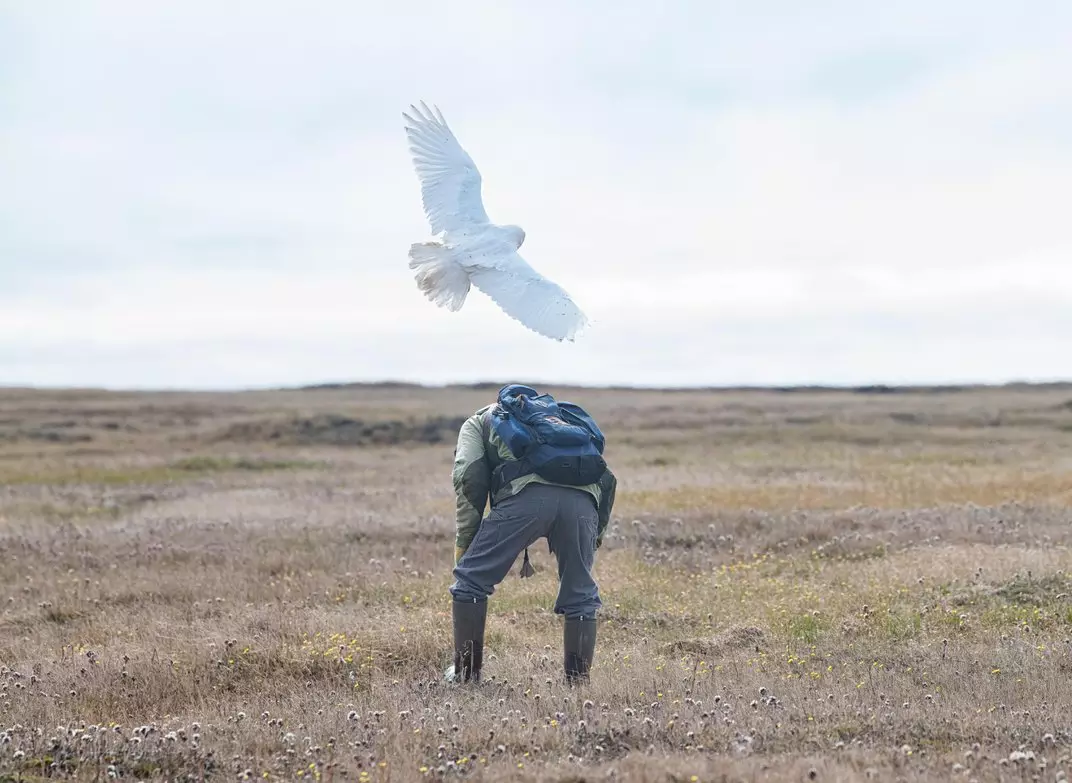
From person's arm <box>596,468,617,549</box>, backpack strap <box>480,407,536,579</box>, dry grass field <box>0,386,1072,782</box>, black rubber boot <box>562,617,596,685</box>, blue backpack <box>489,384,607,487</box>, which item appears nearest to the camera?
dry grass field <box>0,386,1072,782</box>

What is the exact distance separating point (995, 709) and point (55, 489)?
19.6 metres

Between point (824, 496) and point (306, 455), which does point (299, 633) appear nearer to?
point (824, 496)

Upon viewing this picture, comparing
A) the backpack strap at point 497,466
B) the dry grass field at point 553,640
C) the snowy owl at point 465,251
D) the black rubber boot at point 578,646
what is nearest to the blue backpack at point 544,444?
the backpack strap at point 497,466

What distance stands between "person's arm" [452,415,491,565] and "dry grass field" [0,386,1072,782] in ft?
3.08

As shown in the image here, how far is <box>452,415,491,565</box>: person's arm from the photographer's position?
6469 millimetres

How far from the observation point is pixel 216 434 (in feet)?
131

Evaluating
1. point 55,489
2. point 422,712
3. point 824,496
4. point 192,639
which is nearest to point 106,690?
point 192,639

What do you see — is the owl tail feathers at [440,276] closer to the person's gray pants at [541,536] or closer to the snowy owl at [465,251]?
the snowy owl at [465,251]

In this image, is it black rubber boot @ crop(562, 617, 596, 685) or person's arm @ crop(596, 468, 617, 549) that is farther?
person's arm @ crop(596, 468, 617, 549)

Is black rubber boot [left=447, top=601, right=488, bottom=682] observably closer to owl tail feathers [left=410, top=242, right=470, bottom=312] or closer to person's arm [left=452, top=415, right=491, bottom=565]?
person's arm [left=452, top=415, right=491, bottom=565]

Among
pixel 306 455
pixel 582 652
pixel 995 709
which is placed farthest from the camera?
pixel 306 455

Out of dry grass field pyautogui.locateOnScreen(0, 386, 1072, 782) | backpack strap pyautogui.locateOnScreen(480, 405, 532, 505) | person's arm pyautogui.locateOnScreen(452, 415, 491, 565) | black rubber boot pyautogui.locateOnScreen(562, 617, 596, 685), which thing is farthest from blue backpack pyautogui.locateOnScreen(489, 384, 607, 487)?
dry grass field pyautogui.locateOnScreen(0, 386, 1072, 782)

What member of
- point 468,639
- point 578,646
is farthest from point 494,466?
point 578,646

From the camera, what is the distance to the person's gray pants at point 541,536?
642 cm
